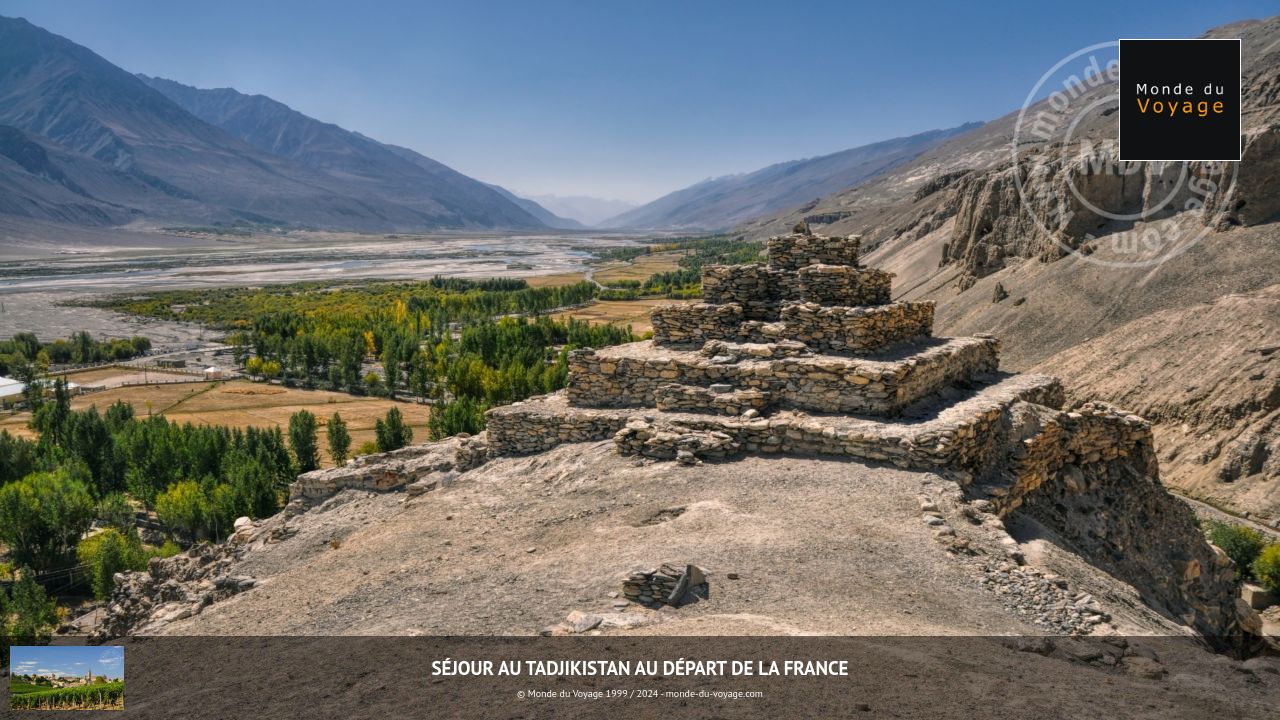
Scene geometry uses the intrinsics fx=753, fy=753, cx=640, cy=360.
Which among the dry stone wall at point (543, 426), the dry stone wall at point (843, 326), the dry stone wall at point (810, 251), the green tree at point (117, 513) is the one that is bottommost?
the green tree at point (117, 513)

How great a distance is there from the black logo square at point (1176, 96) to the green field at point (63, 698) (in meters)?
29.3

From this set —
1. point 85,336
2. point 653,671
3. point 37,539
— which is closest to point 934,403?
point 653,671

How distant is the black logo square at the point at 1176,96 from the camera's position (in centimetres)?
2455

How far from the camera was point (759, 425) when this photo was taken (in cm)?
1517

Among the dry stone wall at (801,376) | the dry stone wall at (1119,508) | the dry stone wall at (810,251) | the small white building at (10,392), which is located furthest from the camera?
the small white building at (10,392)

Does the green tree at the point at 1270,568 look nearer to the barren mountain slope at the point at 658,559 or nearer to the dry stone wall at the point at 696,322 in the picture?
the barren mountain slope at the point at 658,559

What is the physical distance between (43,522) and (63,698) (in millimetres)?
29851

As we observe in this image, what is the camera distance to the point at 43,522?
31453 mm

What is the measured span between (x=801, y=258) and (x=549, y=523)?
32.6ft

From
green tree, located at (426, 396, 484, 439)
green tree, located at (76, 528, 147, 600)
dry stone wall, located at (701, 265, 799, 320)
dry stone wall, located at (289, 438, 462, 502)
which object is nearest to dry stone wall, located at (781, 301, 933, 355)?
dry stone wall, located at (701, 265, 799, 320)

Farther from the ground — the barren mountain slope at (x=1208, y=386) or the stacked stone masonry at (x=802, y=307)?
the stacked stone masonry at (x=802, y=307)

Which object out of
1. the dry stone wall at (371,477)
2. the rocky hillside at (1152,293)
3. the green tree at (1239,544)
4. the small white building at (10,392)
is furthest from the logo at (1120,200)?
the small white building at (10,392)

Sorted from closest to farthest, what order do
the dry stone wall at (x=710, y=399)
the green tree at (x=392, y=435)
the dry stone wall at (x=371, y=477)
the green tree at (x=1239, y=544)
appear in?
the dry stone wall at (x=710, y=399)
the dry stone wall at (x=371, y=477)
the green tree at (x=1239, y=544)
the green tree at (x=392, y=435)

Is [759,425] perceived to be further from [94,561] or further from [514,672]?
[94,561]
